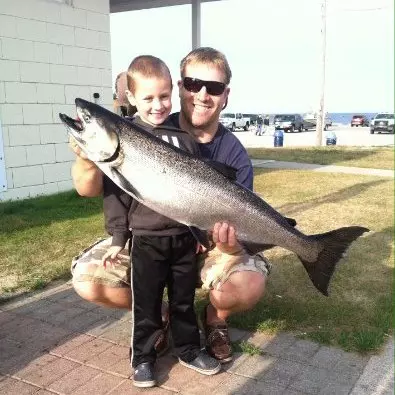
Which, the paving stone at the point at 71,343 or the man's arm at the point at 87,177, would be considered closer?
the man's arm at the point at 87,177

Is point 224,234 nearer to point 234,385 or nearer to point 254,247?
point 254,247

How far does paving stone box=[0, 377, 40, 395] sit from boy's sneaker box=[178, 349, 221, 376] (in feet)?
3.46

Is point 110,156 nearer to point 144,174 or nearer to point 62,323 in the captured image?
point 144,174

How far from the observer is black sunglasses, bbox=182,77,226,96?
3463mm

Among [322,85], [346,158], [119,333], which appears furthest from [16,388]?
[322,85]

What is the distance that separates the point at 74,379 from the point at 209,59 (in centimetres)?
240

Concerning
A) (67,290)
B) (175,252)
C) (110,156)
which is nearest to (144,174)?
(110,156)

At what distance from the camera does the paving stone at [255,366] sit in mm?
3465

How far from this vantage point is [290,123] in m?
53.8

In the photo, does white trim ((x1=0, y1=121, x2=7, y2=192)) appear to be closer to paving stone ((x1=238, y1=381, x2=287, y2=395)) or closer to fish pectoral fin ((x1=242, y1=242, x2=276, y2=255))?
fish pectoral fin ((x1=242, y1=242, x2=276, y2=255))

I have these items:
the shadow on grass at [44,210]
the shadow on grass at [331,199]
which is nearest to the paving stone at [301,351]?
the shadow on grass at [44,210]

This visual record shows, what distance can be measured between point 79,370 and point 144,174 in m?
1.56

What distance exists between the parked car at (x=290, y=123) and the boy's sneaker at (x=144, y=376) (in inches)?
2005

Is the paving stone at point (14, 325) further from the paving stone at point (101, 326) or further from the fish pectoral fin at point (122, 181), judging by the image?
the fish pectoral fin at point (122, 181)
